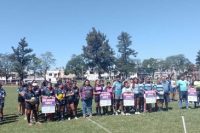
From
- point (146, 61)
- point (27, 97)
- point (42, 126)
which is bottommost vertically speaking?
point (42, 126)

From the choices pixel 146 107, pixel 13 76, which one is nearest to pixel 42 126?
pixel 146 107

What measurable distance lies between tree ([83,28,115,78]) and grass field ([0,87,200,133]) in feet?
342

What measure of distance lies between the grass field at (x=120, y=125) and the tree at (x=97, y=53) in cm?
10434

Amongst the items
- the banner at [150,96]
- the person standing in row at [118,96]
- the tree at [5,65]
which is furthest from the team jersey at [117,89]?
the tree at [5,65]

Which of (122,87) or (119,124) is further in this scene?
(122,87)

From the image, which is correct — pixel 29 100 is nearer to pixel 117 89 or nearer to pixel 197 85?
pixel 117 89

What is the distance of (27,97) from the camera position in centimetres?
1970

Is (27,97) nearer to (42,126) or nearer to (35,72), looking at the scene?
(42,126)

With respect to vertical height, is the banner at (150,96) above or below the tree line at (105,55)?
below

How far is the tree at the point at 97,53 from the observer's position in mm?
126000

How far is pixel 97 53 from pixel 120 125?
108 metres

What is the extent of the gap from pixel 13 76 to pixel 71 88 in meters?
138

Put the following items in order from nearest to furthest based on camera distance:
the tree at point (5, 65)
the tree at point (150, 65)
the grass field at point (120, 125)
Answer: the grass field at point (120, 125)
the tree at point (5, 65)
the tree at point (150, 65)

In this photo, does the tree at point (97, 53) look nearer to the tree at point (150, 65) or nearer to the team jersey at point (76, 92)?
the tree at point (150, 65)
